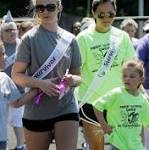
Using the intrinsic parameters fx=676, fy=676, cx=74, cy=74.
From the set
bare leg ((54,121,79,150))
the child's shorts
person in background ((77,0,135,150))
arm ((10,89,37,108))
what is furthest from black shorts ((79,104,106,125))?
the child's shorts

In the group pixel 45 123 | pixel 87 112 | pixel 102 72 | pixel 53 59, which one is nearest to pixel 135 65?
pixel 102 72

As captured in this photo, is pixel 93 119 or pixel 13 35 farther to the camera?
pixel 13 35

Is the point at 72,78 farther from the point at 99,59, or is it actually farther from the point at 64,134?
the point at 99,59

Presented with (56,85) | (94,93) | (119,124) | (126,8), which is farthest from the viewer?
(126,8)

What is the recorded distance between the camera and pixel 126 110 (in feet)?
19.5

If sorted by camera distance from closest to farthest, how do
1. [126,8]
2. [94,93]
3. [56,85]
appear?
[56,85] < [94,93] < [126,8]

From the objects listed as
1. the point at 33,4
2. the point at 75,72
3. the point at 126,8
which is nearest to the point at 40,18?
the point at 33,4

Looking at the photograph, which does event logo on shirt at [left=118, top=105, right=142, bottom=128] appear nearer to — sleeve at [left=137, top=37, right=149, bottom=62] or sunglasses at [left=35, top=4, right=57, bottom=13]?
sunglasses at [left=35, top=4, right=57, bottom=13]

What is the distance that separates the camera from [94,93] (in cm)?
653

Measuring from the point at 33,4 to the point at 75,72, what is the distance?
25.3 inches

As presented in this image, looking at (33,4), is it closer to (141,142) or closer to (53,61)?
(53,61)

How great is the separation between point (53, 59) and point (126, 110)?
1.04m

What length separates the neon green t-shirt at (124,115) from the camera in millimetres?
5875

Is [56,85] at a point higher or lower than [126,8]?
higher
